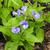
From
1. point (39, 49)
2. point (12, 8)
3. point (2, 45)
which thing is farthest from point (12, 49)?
point (12, 8)

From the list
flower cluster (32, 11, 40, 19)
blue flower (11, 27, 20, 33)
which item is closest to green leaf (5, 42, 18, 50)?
blue flower (11, 27, 20, 33)

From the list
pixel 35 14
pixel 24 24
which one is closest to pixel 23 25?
pixel 24 24

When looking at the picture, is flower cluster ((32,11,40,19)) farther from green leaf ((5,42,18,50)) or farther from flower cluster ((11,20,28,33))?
green leaf ((5,42,18,50))

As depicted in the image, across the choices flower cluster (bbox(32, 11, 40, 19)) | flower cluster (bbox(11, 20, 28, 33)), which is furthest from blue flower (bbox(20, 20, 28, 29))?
flower cluster (bbox(32, 11, 40, 19))

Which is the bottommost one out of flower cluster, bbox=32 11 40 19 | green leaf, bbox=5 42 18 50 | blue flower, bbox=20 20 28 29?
green leaf, bbox=5 42 18 50

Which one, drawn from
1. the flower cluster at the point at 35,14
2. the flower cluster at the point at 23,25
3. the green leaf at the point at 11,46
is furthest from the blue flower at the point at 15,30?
the flower cluster at the point at 35,14

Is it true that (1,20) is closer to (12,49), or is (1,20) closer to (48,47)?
(12,49)

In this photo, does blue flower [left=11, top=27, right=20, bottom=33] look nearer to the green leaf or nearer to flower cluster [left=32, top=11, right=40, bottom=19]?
the green leaf

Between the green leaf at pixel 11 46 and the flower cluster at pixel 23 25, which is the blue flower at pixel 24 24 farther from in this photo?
the green leaf at pixel 11 46

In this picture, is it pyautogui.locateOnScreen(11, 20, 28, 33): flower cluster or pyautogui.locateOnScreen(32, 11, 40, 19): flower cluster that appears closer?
pyautogui.locateOnScreen(11, 20, 28, 33): flower cluster

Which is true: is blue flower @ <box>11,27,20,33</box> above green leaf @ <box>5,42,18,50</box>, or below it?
above

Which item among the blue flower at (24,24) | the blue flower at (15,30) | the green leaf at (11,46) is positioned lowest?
the green leaf at (11,46)
